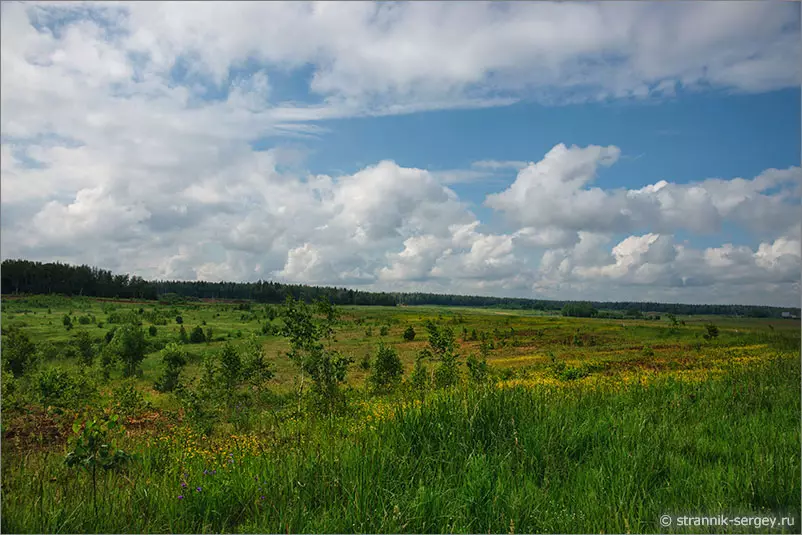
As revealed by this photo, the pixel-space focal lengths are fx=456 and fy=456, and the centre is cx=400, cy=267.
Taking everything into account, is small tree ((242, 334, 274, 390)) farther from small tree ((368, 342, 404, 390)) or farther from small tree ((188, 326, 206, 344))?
small tree ((188, 326, 206, 344))

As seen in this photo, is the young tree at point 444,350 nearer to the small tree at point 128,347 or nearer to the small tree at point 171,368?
the small tree at point 171,368

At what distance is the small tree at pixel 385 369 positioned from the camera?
19.2 meters

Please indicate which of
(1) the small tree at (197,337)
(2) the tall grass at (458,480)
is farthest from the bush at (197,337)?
(2) the tall grass at (458,480)

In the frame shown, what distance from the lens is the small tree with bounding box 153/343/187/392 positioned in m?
22.3

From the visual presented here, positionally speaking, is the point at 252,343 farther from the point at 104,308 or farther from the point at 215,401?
the point at 104,308

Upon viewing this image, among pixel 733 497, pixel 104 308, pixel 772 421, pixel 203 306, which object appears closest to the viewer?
pixel 733 497

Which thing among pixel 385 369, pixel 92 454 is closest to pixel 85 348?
pixel 385 369

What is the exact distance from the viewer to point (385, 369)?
64.6ft

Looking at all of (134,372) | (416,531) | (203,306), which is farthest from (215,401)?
(203,306)

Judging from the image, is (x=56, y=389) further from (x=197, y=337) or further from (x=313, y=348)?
(x=197, y=337)

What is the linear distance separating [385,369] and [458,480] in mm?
15562

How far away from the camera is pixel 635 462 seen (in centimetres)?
456

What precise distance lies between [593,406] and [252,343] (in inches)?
522

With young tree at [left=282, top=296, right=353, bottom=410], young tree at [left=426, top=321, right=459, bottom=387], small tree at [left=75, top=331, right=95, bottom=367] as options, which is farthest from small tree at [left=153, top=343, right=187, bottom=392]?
young tree at [left=282, top=296, right=353, bottom=410]
